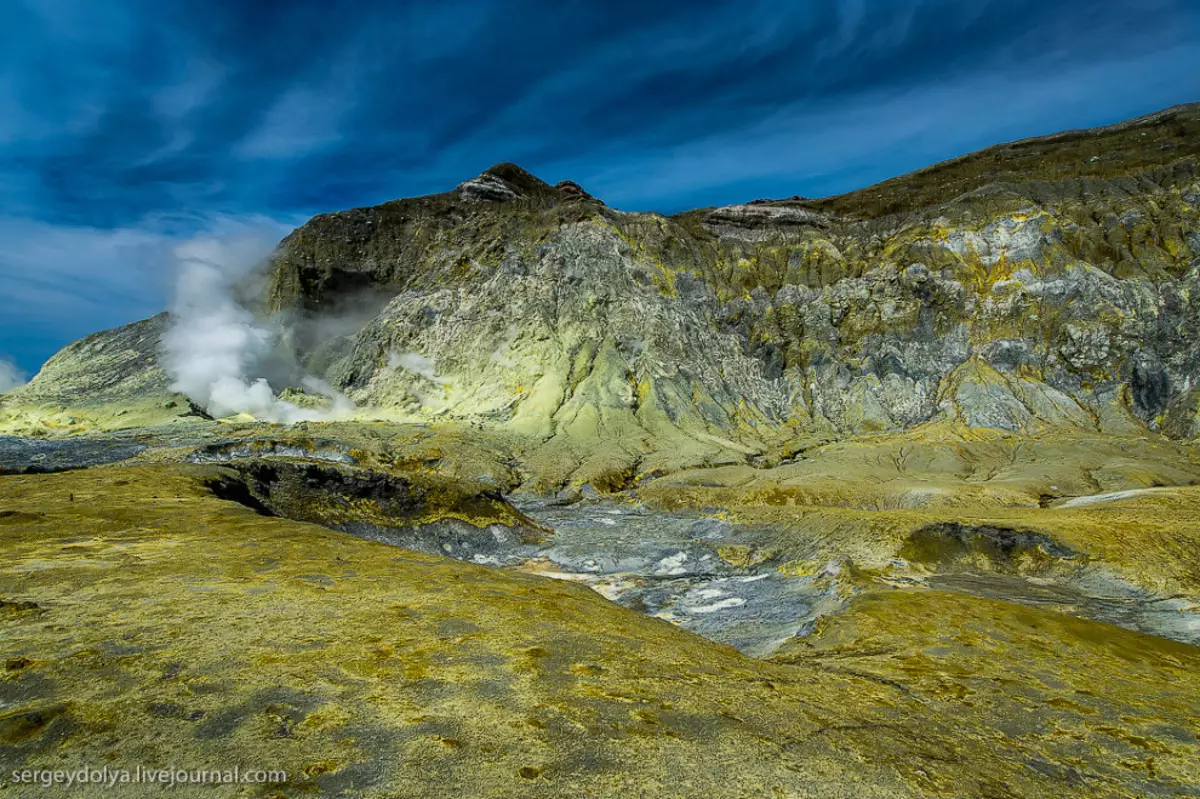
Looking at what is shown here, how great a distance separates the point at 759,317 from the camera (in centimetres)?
15675

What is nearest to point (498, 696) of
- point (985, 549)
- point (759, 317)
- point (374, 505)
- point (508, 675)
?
point (508, 675)

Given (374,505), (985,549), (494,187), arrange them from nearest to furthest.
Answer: (985,549)
(374,505)
(494,187)

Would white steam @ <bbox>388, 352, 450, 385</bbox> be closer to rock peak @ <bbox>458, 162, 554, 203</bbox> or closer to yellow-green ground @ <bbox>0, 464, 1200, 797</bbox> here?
rock peak @ <bbox>458, 162, 554, 203</bbox>

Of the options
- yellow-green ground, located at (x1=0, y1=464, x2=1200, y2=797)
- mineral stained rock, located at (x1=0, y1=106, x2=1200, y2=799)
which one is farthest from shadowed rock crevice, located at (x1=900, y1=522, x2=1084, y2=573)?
yellow-green ground, located at (x1=0, y1=464, x2=1200, y2=797)

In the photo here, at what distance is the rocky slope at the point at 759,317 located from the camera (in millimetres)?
122125

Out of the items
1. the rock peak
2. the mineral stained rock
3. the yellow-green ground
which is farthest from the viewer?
the rock peak

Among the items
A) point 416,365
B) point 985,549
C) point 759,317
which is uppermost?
point 416,365

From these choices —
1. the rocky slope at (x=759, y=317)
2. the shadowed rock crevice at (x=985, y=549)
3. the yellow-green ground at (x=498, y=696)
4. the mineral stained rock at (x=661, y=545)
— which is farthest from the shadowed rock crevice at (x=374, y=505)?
the rocky slope at (x=759, y=317)

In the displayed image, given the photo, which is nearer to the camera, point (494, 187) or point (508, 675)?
point (508, 675)

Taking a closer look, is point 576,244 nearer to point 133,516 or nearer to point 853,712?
point 133,516

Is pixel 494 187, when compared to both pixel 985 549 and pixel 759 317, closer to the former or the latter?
pixel 759 317

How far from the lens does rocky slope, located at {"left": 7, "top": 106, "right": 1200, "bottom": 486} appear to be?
122125 millimetres

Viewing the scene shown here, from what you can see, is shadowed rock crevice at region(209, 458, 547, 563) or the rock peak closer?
shadowed rock crevice at region(209, 458, 547, 563)

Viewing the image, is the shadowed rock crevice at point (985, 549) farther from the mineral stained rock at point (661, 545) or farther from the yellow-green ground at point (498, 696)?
the yellow-green ground at point (498, 696)
